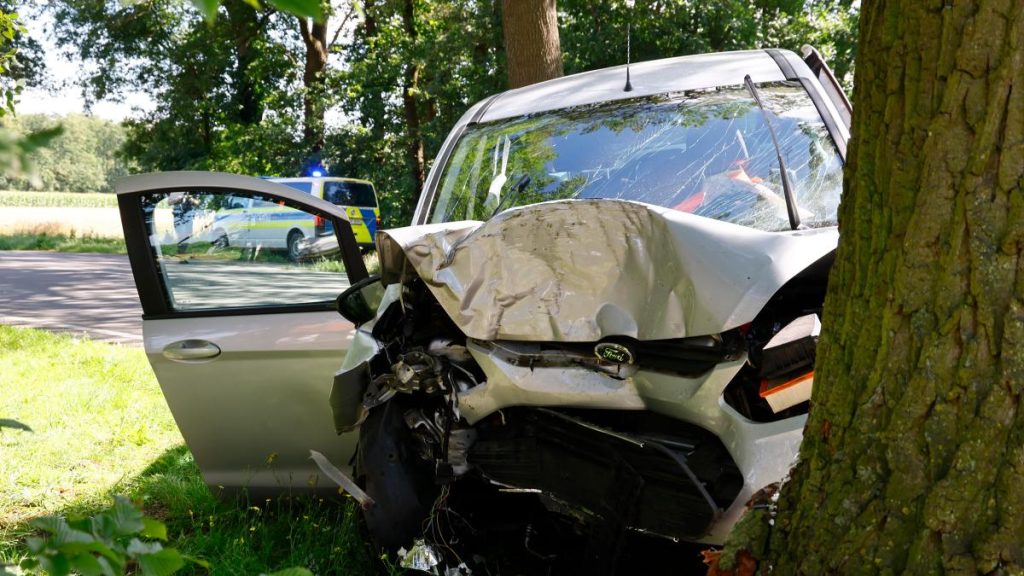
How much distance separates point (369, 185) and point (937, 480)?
65.8ft

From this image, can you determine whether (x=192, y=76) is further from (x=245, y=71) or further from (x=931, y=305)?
(x=931, y=305)

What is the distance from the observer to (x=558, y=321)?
2664 millimetres

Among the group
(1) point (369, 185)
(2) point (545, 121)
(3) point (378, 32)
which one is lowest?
(1) point (369, 185)

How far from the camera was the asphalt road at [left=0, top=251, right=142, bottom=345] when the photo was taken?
1118cm

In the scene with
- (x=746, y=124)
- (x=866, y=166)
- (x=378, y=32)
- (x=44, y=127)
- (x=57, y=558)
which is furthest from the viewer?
(x=378, y=32)

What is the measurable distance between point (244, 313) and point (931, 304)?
111 inches

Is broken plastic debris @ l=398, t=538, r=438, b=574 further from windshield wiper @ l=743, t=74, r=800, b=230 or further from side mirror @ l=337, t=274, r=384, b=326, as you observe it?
windshield wiper @ l=743, t=74, r=800, b=230

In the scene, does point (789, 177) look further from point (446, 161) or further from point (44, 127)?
point (44, 127)

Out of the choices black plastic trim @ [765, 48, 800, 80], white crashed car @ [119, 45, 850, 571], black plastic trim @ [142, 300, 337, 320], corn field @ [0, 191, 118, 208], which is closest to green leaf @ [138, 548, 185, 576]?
white crashed car @ [119, 45, 850, 571]

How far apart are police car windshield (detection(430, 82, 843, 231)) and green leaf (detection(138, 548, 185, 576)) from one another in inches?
105

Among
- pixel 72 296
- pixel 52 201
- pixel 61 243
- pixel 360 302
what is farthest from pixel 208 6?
pixel 52 201

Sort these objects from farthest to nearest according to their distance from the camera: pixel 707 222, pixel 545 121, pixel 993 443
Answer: pixel 545 121 < pixel 707 222 < pixel 993 443

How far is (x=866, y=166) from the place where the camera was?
1.80m

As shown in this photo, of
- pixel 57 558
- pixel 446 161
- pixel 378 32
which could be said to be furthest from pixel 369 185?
pixel 57 558
